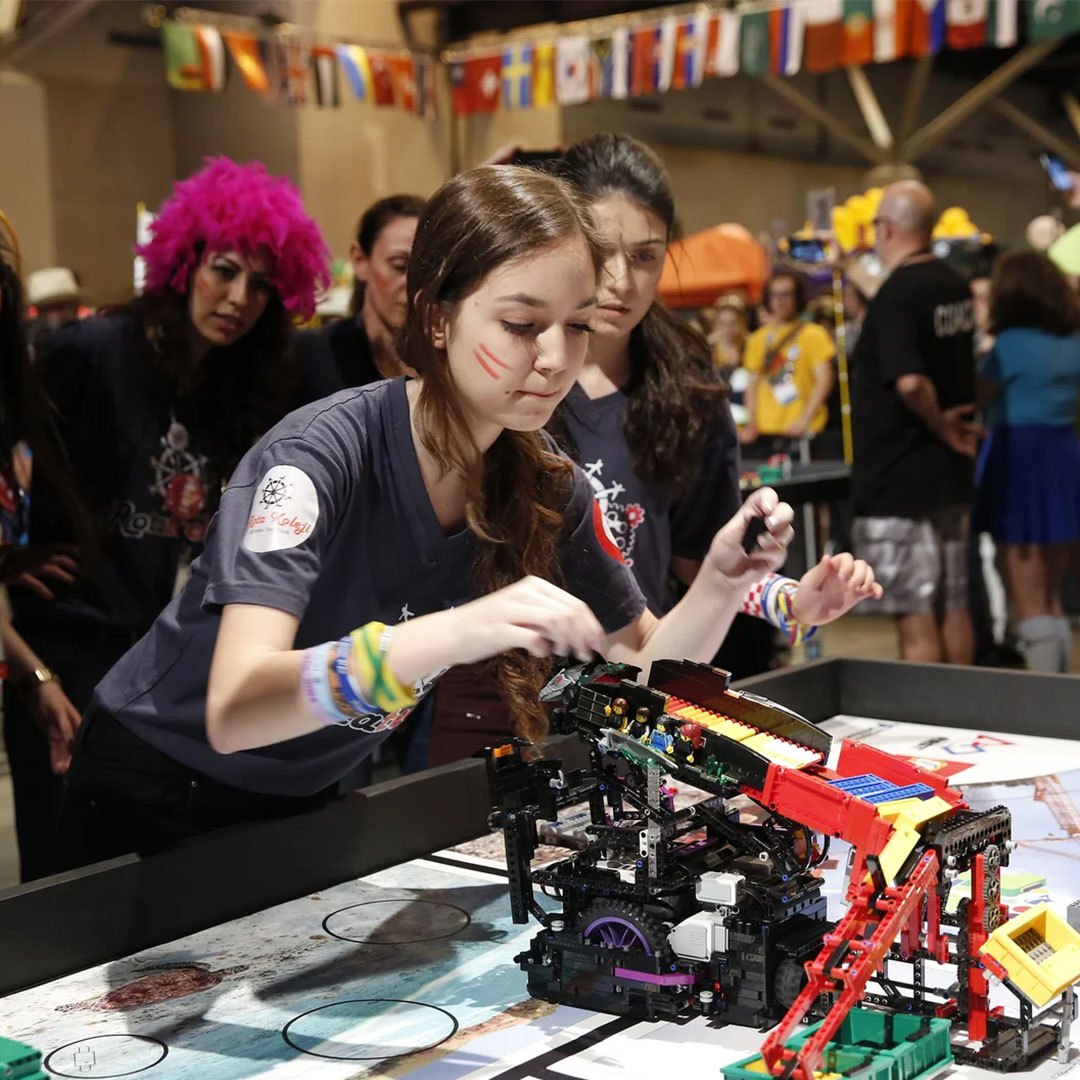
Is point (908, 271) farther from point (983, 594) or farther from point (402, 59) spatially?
point (402, 59)

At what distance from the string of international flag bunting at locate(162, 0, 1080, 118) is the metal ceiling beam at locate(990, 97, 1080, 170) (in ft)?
5.46

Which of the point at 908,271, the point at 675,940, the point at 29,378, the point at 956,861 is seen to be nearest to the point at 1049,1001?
the point at 956,861

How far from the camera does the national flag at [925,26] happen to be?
690 cm

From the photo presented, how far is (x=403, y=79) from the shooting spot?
27.4 feet

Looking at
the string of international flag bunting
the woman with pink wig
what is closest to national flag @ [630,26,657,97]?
the string of international flag bunting

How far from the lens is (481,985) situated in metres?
1.20

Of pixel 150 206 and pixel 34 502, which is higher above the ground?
pixel 150 206

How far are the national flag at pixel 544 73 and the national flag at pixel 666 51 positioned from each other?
0.72m

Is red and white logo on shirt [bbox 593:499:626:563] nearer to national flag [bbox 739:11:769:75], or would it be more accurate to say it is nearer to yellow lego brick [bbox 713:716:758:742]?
yellow lego brick [bbox 713:716:758:742]

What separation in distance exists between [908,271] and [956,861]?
3240mm

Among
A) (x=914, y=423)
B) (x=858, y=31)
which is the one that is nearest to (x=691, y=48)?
(x=858, y=31)

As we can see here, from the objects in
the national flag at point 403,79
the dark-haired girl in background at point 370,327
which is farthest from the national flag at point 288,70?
the dark-haired girl in background at point 370,327

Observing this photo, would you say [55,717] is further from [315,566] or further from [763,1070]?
[763,1070]

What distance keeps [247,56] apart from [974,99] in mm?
4752
